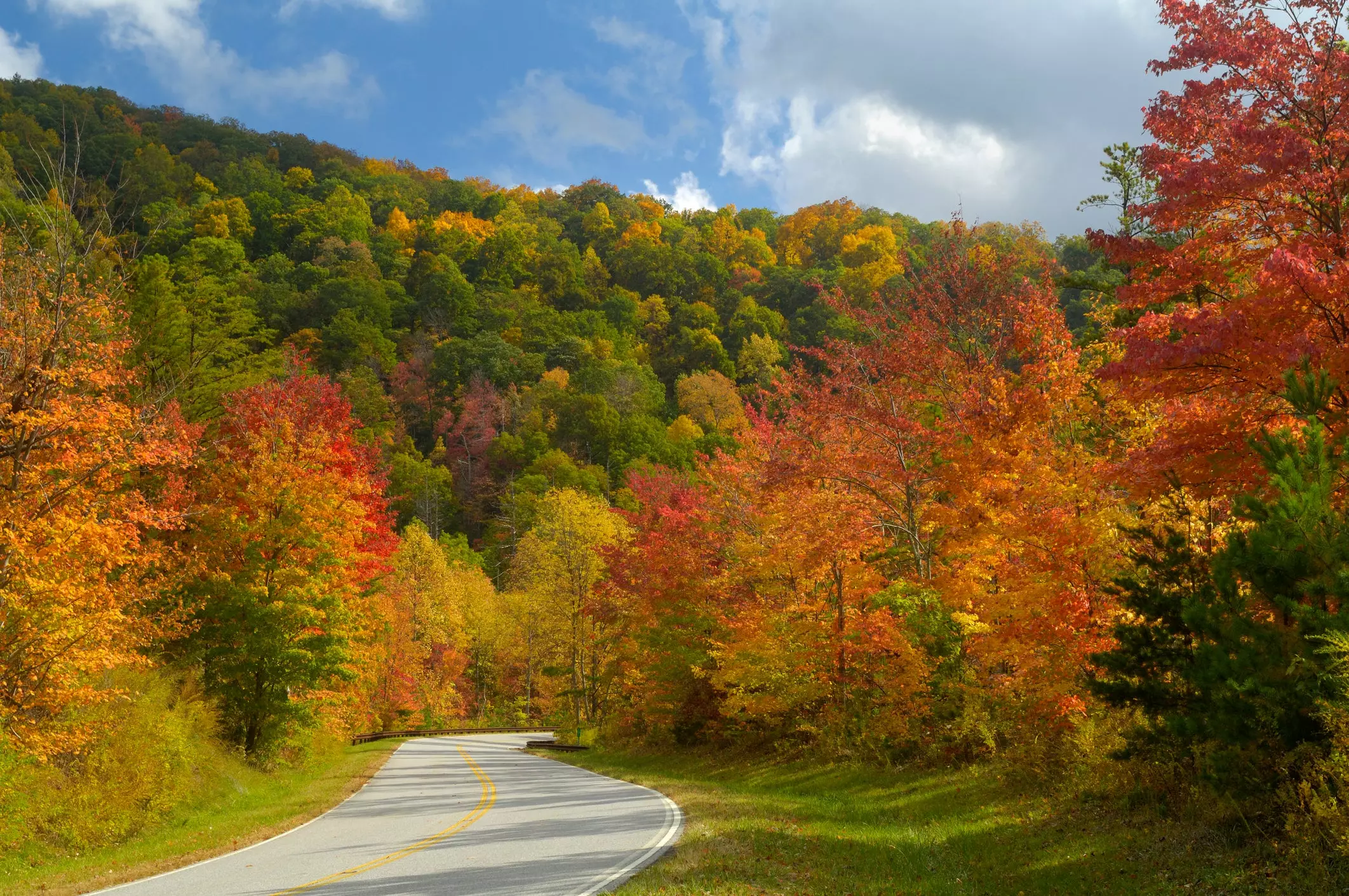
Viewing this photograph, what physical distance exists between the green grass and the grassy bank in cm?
732

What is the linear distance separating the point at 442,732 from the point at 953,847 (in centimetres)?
4786

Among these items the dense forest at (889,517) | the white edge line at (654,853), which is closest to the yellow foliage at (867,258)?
the dense forest at (889,517)

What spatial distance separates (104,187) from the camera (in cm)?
1662

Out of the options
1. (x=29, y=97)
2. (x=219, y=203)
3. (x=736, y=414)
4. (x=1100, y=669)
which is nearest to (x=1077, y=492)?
(x=1100, y=669)

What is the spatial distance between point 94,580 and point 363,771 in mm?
14427

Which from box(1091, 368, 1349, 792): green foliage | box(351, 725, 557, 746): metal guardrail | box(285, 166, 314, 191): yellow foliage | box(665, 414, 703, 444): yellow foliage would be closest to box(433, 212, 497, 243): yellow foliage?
box(285, 166, 314, 191): yellow foliage

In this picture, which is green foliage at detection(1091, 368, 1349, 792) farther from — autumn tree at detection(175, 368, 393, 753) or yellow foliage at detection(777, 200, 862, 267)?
yellow foliage at detection(777, 200, 862, 267)

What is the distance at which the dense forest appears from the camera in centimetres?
916

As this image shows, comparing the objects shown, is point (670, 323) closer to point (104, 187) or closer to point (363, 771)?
point (363, 771)

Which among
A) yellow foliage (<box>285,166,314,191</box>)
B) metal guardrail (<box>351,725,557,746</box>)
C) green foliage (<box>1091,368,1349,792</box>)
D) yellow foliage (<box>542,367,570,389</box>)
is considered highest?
yellow foliage (<box>285,166,314,191</box>)

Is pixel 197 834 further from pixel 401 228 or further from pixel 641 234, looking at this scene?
pixel 641 234

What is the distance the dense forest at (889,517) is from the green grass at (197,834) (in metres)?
0.88

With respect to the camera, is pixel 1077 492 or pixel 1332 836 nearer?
pixel 1332 836

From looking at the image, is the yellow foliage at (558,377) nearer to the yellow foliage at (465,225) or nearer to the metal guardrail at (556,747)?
the yellow foliage at (465,225)
